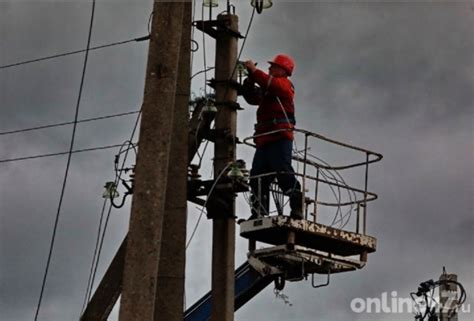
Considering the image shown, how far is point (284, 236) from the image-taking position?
45.8 feet

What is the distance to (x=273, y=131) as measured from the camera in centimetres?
1443

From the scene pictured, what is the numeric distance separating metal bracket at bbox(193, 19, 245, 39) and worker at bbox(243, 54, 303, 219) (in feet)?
1.67

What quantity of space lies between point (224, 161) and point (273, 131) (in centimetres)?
73

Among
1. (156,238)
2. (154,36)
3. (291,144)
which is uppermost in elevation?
(291,144)

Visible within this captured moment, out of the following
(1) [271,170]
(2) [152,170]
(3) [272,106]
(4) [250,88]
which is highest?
(4) [250,88]

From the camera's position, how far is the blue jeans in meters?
14.2

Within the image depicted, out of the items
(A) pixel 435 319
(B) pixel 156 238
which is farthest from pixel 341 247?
(B) pixel 156 238

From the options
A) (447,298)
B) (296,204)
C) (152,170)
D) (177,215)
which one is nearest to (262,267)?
(296,204)

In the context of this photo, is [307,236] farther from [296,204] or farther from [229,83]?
[229,83]

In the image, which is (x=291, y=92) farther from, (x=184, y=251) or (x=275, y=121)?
(x=184, y=251)

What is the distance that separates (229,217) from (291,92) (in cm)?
177

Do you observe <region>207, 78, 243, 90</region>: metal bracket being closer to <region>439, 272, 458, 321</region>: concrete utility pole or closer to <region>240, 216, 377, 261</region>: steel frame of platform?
<region>240, 216, 377, 261</region>: steel frame of platform

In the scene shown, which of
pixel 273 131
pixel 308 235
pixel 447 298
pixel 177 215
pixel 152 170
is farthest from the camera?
pixel 447 298

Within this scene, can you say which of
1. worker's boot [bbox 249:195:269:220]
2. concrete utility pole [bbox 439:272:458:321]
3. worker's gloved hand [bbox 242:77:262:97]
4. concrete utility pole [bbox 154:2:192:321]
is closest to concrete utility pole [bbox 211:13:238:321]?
worker's gloved hand [bbox 242:77:262:97]
